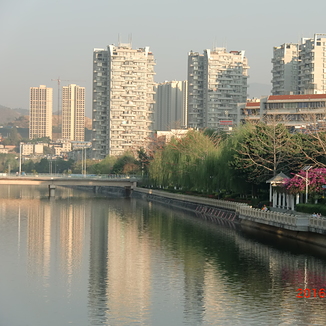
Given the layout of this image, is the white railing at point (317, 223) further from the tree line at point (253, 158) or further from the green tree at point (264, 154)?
the green tree at point (264, 154)

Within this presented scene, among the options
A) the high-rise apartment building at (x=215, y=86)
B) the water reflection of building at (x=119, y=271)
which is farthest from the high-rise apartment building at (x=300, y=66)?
the water reflection of building at (x=119, y=271)

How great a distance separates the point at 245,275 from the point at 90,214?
37911 mm

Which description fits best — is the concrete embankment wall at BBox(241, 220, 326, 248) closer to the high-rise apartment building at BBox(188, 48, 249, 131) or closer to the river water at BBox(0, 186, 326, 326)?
the river water at BBox(0, 186, 326, 326)

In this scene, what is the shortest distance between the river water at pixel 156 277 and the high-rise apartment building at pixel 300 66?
86663 mm

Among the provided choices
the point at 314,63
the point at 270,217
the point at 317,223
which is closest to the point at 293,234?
the point at 270,217

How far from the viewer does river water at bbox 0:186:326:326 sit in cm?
2689

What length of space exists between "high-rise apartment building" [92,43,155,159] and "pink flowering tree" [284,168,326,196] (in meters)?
114

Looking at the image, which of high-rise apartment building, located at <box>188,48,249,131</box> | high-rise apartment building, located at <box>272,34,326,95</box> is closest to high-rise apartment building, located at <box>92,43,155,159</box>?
high-rise apartment building, located at <box>188,48,249,131</box>

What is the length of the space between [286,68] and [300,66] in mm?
6045

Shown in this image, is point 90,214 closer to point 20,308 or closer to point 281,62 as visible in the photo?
point 20,308

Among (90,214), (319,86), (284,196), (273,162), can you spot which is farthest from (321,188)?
(319,86)

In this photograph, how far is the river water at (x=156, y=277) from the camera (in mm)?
26891

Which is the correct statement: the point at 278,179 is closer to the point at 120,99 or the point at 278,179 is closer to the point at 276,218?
the point at 276,218

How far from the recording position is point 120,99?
168 m
